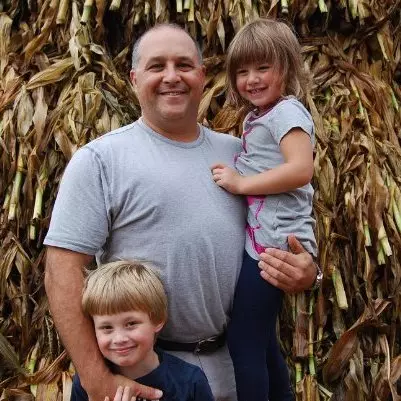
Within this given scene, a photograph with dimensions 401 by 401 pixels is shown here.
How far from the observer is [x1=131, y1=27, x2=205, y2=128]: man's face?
206 cm

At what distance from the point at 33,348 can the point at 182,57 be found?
1.32 metres

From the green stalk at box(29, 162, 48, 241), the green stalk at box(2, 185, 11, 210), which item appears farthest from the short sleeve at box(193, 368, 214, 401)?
the green stalk at box(2, 185, 11, 210)

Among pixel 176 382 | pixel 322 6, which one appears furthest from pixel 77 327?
pixel 322 6

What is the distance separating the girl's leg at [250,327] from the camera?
6.89ft

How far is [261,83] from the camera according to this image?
216 centimetres

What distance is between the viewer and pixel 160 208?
199 centimetres

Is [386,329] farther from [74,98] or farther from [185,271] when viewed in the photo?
[74,98]

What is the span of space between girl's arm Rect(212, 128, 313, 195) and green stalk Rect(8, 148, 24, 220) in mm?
999

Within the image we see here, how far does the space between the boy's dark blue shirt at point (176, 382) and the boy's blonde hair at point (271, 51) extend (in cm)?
90

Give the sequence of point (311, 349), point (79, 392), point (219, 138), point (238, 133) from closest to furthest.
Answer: point (79, 392) < point (219, 138) < point (311, 349) < point (238, 133)

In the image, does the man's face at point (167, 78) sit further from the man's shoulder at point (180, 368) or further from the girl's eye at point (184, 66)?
the man's shoulder at point (180, 368)

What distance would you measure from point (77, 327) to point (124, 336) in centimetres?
15

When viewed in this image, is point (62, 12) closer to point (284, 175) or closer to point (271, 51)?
point (271, 51)

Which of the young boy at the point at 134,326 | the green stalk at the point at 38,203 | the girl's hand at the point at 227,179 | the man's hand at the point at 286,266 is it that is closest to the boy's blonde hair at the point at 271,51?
the girl's hand at the point at 227,179
